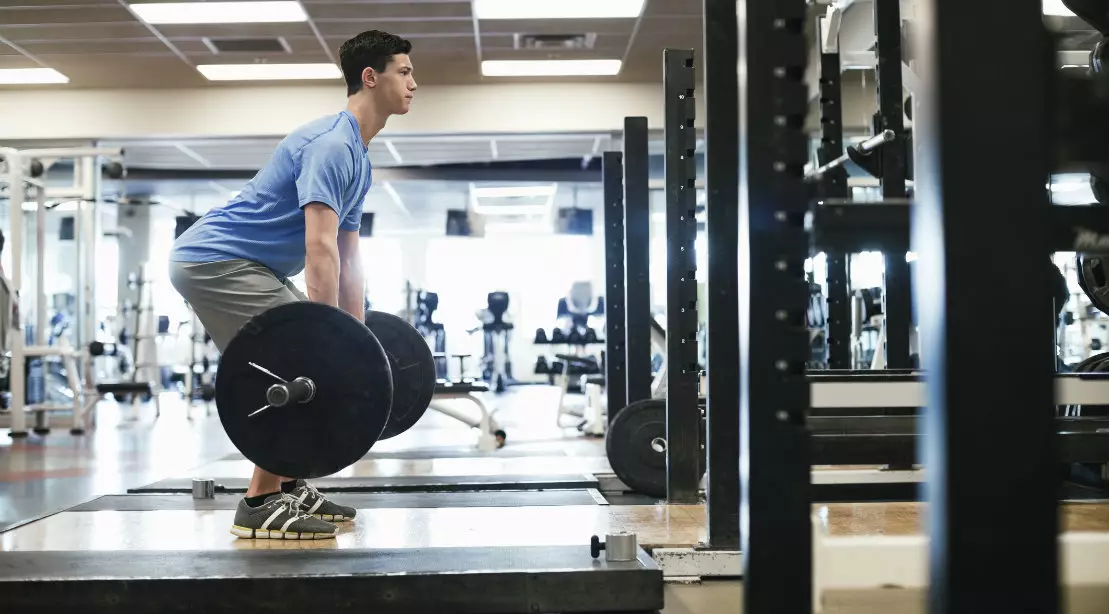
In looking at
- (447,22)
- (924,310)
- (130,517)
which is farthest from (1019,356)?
(447,22)

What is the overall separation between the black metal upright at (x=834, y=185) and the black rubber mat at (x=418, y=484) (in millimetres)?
1092

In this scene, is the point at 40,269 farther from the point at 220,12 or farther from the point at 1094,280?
the point at 1094,280

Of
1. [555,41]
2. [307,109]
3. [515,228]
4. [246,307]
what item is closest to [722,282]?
[246,307]

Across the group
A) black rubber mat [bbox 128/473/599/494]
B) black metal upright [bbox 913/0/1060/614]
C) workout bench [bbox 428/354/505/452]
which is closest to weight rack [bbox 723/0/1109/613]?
black metal upright [bbox 913/0/1060/614]

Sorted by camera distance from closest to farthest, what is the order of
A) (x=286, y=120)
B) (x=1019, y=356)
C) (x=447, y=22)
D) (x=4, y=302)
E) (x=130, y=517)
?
(x=1019, y=356) < (x=130, y=517) < (x=4, y=302) < (x=447, y=22) < (x=286, y=120)

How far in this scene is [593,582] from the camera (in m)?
1.65

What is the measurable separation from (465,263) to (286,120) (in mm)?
7085

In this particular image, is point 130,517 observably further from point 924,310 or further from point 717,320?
point 924,310

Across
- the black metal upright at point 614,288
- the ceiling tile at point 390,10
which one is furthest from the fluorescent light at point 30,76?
the black metal upright at point 614,288

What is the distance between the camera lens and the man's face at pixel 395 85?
90.9 inches

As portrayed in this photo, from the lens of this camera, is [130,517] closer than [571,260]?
Yes

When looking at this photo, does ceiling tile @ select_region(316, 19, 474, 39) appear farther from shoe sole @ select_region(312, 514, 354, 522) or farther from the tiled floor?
shoe sole @ select_region(312, 514, 354, 522)

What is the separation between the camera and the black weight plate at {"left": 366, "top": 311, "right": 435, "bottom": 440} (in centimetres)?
250

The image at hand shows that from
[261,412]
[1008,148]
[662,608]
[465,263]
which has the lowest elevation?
[662,608]
